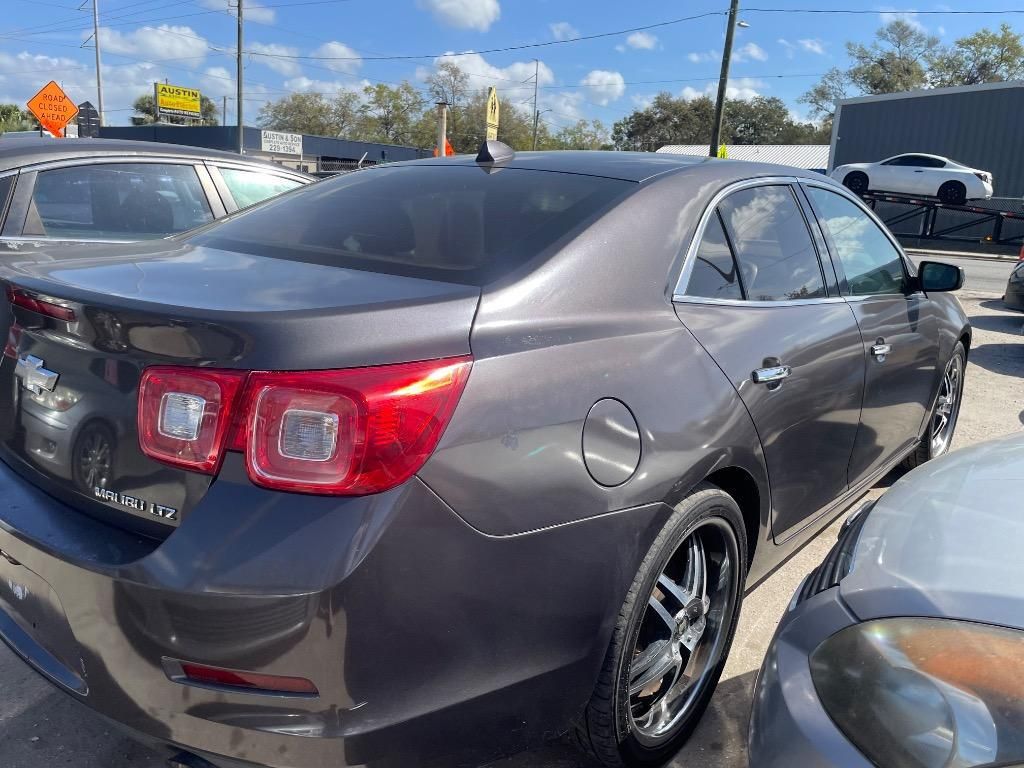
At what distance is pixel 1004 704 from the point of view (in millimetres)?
1313

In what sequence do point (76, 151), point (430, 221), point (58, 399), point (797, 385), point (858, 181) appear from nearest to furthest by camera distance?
point (58, 399) < point (430, 221) < point (797, 385) < point (76, 151) < point (858, 181)

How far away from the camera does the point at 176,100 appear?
60.1m

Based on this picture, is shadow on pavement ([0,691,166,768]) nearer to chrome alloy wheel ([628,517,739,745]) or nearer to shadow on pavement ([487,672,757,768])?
shadow on pavement ([487,672,757,768])

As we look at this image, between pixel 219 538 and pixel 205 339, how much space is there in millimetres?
374

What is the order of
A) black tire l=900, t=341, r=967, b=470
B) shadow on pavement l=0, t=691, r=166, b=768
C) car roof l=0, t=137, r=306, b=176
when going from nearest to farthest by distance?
shadow on pavement l=0, t=691, r=166, b=768, car roof l=0, t=137, r=306, b=176, black tire l=900, t=341, r=967, b=470

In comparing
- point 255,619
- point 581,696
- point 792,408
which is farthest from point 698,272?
point 255,619

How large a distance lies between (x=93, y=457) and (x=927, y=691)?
168cm

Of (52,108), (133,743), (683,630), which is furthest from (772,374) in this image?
(52,108)

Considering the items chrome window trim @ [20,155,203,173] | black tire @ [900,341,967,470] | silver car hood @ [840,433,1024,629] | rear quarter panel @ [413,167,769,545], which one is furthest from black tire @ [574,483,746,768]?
chrome window trim @ [20,155,203,173]

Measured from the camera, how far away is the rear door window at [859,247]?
322 cm

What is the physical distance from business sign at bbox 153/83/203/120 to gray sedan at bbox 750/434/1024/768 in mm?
64694

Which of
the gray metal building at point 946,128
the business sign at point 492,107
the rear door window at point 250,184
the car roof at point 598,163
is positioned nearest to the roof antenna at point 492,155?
the car roof at point 598,163

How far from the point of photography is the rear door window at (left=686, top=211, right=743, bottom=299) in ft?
7.72

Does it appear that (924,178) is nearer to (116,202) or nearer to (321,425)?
(116,202)
